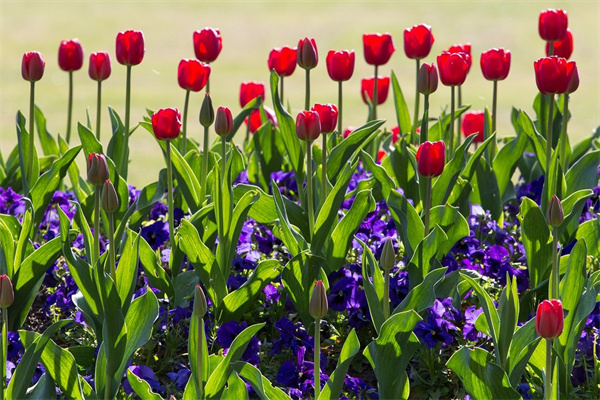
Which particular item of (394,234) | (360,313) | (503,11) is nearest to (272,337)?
(360,313)

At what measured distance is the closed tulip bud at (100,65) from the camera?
3.35m

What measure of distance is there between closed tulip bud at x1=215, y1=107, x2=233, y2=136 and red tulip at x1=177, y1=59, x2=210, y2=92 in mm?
384

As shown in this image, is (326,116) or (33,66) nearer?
(326,116)

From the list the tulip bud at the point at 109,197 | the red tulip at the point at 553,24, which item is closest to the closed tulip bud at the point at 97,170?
the tulip bud at the point at 109,197

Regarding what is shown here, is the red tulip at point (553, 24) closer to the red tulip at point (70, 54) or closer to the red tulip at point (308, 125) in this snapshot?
the red tulip at point (308, 125)

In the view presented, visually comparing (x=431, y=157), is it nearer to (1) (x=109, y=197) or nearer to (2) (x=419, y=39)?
(1) (x=109, y=197)

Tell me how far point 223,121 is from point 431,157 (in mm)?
593

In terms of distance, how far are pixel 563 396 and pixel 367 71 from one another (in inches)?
251

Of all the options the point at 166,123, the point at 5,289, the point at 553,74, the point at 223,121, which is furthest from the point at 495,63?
the point at 5,289

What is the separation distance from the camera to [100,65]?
3.35 meters

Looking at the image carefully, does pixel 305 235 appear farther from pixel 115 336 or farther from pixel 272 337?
pixel 115 336

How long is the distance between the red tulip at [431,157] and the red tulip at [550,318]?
0.64 metres

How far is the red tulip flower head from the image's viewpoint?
3.21 metres

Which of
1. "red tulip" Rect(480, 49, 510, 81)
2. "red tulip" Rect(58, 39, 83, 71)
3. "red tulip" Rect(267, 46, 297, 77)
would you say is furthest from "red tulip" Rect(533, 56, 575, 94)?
"red tulip" Rect(58, 39, 83, 71)
